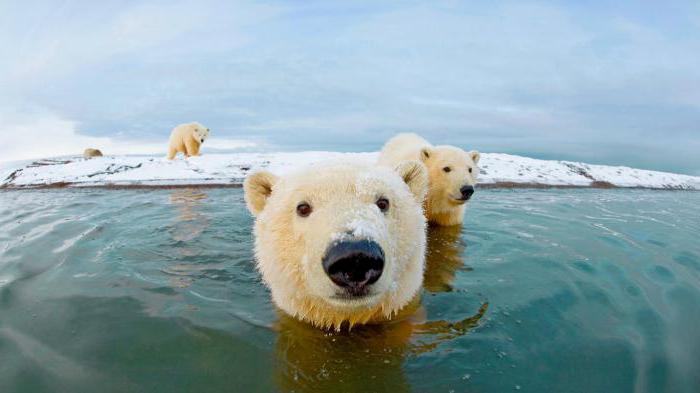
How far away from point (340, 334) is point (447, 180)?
14.6 ft

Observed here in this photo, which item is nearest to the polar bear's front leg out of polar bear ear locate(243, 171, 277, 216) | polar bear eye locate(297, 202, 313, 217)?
polar bear ear locate(243, 171, 277, 216)

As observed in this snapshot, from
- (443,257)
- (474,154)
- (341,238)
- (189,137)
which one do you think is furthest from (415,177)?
(189,137)

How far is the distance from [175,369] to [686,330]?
4277 millimetres

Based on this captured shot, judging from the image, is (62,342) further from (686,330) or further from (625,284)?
(625,284)

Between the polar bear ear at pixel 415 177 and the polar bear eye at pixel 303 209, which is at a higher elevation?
the polar bear ear at pixel 415 177

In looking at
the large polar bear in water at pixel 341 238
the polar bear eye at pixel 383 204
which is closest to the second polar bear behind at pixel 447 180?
the large polar bear in water at pixel 341 238

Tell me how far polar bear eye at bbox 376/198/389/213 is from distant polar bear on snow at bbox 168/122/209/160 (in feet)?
56.8

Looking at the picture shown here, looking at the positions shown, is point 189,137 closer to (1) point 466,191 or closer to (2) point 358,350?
(1) point 466,191

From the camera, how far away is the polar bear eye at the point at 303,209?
9.95ft

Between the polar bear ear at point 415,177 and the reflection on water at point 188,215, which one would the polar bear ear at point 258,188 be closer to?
the polar bear ear at point 415,177

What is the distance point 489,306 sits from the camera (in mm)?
4098

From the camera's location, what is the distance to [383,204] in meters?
3.09

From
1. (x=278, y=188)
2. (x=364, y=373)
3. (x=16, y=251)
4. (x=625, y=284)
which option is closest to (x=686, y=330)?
(x=625, y=284)

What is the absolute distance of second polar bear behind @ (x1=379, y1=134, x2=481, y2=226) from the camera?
7.01m
